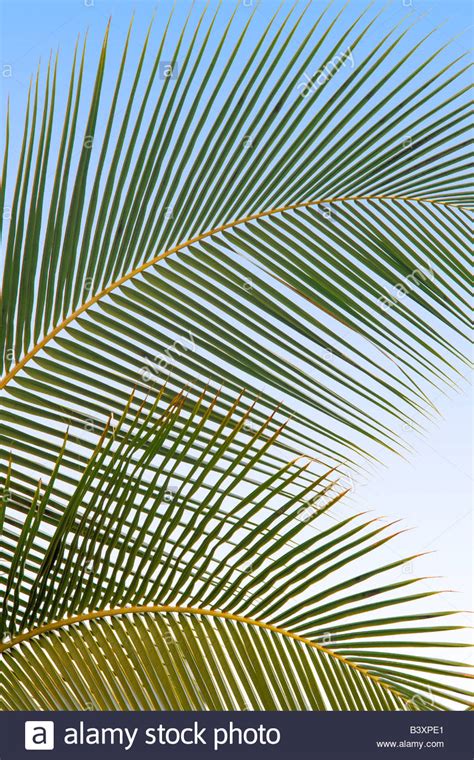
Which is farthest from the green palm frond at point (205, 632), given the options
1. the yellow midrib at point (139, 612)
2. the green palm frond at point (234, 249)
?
the green palm frond at point (234, 249)

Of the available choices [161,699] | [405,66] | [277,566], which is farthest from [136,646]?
[405,66]

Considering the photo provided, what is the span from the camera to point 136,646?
2.92ft

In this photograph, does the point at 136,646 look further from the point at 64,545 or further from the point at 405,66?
the point at 405,66

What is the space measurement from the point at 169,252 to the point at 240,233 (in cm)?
14

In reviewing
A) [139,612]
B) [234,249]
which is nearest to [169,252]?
[234,249]

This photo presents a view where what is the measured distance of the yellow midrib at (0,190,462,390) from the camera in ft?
3.83

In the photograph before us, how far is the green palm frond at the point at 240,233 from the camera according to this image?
3.82 ft

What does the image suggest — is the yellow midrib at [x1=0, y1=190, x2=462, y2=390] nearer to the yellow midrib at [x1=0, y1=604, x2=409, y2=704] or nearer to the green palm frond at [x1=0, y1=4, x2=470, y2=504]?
the green palm frond at [x1=0, y1=4, x2=470, y2=504]
